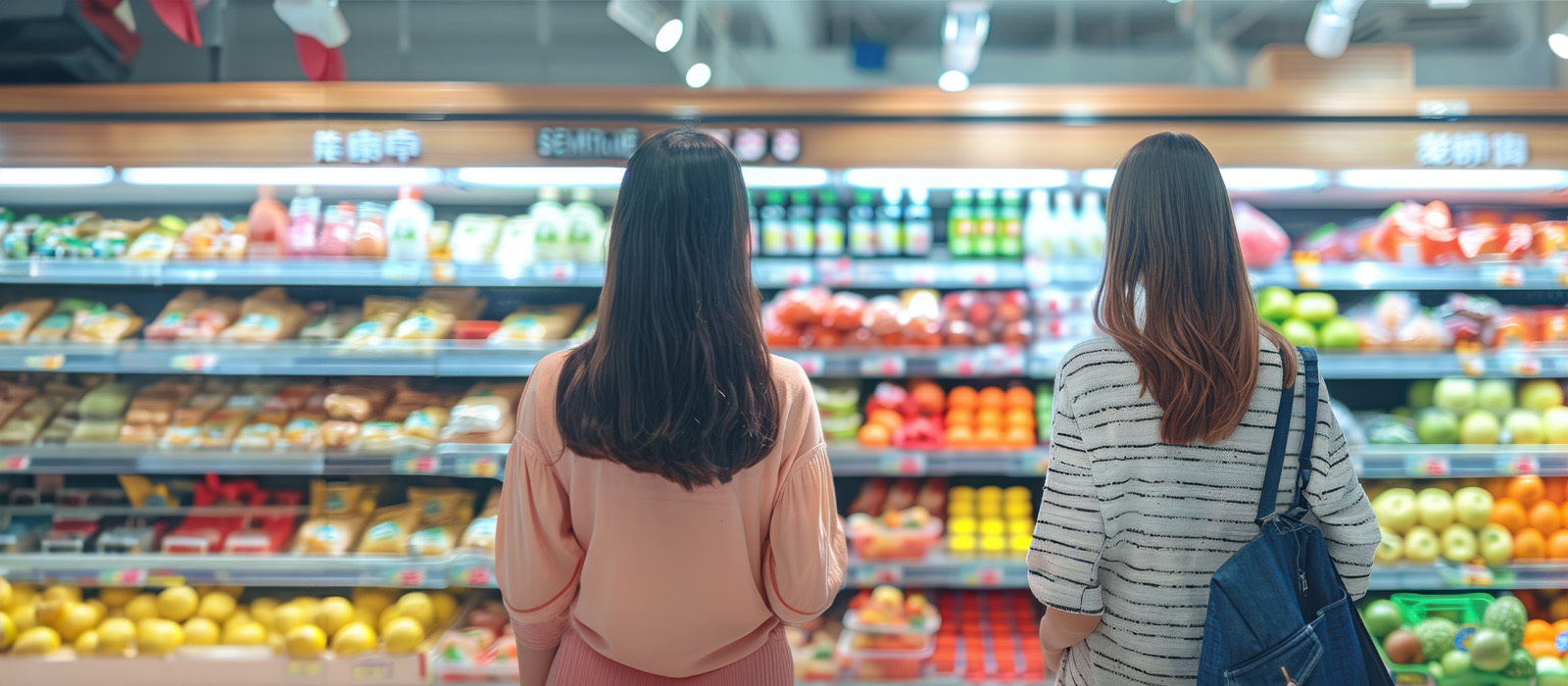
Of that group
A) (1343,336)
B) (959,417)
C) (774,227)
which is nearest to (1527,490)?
(1343,336)

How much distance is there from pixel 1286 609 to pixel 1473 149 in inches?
95.2

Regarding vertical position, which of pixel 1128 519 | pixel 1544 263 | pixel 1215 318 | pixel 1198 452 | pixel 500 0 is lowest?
pixel 1128 519

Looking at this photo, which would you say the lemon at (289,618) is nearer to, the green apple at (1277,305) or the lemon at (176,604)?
the lemon at (176,604)

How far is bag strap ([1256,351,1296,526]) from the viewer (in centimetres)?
148

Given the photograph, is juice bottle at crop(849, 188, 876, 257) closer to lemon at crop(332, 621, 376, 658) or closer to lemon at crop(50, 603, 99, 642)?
lemon at crop(332, 621, 376, 658)

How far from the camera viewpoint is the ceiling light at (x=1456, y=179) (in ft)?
10.1

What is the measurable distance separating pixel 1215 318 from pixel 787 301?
1.84 metres

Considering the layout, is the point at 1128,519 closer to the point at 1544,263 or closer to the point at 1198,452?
the point at 1198,452

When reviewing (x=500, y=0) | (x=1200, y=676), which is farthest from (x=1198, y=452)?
(x=500, y=0)

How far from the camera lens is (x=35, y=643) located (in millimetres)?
3051

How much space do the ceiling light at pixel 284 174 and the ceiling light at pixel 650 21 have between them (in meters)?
0.84

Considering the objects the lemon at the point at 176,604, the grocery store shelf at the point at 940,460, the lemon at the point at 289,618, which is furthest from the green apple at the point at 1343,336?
the lemon at the point at 176,604

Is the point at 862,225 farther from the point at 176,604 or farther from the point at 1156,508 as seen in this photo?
the point at 176,604

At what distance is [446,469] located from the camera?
3.04m
